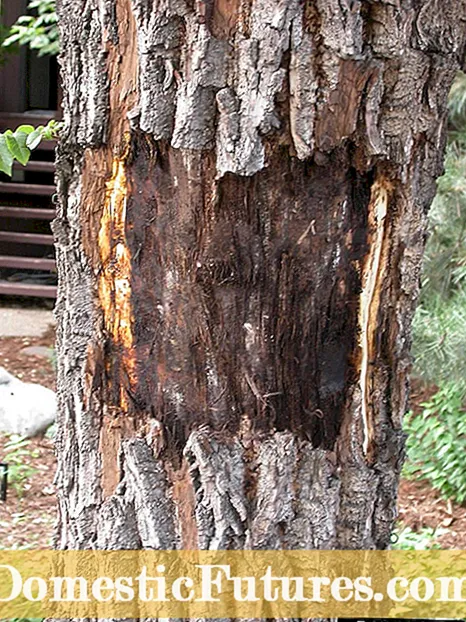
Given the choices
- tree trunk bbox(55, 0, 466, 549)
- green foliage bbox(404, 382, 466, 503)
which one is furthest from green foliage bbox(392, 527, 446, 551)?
tree trunk bbox(55, 0, 466, 549)

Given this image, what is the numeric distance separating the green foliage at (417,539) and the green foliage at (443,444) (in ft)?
1.50

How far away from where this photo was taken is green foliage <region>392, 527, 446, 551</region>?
325 centimetres

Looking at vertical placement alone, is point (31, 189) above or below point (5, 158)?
below

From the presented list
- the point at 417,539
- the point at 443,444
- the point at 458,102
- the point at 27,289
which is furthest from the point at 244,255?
the point at 27,289

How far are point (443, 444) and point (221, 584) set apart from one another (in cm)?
329

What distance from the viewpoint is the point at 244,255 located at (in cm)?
146

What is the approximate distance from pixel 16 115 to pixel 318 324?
6.74 m

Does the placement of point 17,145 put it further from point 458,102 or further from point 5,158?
point 458,102

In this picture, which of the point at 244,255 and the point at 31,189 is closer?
the point at 244,255

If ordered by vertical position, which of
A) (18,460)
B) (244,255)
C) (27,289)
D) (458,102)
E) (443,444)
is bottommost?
(18,460)

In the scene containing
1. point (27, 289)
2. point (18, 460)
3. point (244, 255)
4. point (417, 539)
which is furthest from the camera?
point (27, 289)

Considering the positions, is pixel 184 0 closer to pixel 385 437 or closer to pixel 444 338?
pixel 385 437

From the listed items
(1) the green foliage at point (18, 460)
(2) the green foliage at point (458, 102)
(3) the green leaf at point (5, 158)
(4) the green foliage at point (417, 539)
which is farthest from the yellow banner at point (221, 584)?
(2) the green foliage at point (458, 102)

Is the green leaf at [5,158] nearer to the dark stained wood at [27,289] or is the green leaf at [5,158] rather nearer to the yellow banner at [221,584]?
the yellow banner at [221,584]
